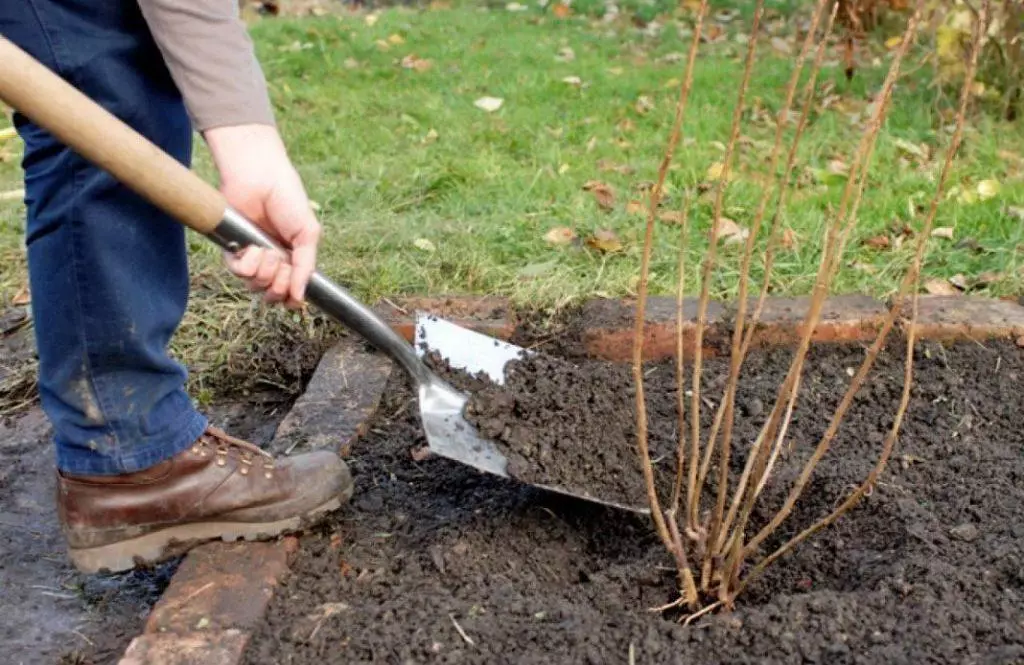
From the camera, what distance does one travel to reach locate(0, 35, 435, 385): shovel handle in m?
1.45

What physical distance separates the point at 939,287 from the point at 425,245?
1.48m

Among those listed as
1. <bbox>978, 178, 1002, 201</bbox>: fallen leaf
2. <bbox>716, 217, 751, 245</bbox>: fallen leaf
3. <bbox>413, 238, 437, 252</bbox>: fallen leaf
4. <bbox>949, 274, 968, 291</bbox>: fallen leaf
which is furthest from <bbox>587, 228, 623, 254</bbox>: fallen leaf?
<bbox>978, 178, 1002, 201</bbox>: fallen leaf

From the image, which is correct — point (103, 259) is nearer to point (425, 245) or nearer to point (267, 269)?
point (267, 269)

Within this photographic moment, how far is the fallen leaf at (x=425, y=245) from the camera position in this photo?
329 centimetres

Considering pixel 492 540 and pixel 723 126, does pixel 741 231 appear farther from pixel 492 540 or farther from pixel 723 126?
pixel 492 540

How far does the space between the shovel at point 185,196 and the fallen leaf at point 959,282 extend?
1.59m

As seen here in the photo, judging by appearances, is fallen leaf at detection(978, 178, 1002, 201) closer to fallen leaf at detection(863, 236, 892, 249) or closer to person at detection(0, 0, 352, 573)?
fallen leaf at detection(863, 236, 892, 249)

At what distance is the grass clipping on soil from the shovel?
63 mm

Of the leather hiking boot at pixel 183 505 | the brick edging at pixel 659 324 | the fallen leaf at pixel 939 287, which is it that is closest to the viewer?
the leather hiking boot at pixel 183 505

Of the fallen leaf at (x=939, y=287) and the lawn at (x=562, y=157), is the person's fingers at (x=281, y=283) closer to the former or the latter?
the lawn at (x=562, y=157)

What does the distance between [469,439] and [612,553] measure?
0.35 metres

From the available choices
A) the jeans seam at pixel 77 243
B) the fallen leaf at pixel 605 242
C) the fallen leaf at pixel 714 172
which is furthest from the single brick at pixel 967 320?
the jeans seam at pixel 77 243

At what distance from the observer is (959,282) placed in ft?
9.99

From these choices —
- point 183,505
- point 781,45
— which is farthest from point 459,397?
point 781,45
